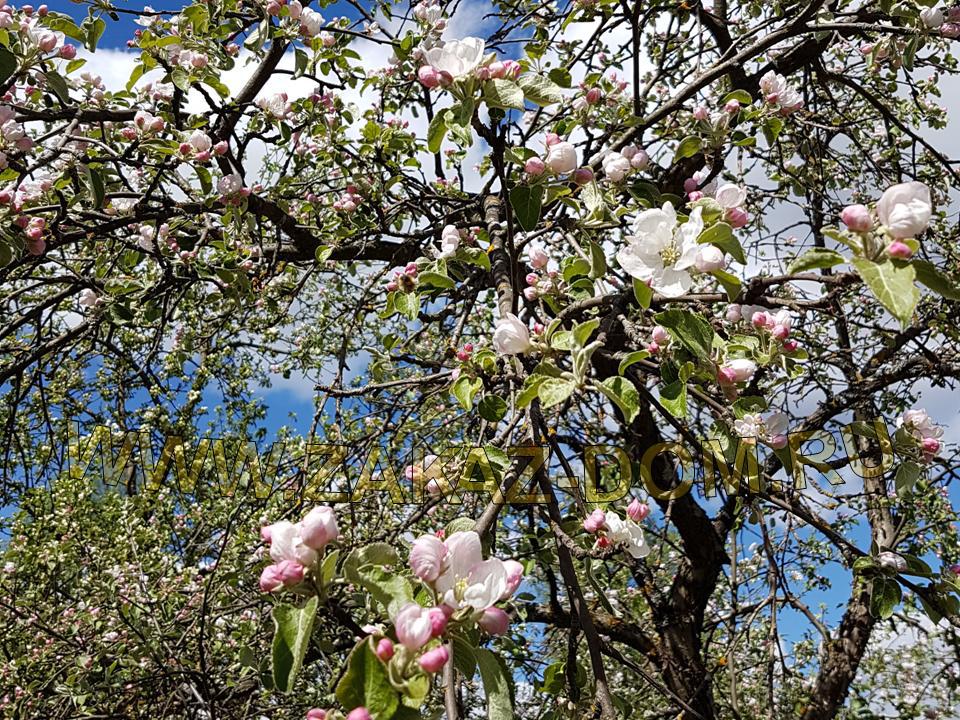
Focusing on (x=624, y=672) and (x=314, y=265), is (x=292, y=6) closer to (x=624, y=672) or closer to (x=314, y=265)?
(x=314, y=265)

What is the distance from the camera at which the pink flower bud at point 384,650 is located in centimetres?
72

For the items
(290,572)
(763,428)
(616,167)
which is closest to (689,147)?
(616,167)

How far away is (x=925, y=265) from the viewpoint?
0.88 metres

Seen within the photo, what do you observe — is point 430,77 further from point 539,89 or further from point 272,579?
point 272,579

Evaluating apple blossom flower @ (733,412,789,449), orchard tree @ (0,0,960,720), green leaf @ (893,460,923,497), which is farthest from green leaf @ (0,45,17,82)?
green leaf @ (893,460,923,497)

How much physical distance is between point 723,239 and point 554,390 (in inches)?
13.7

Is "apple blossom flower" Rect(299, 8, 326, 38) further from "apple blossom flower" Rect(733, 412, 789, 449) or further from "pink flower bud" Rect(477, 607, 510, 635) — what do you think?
"pink flower bud" Rect(477, 607, 510, 635)

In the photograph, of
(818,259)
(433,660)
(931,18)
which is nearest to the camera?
(433,660)

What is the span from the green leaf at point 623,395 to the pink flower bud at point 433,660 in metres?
0.45

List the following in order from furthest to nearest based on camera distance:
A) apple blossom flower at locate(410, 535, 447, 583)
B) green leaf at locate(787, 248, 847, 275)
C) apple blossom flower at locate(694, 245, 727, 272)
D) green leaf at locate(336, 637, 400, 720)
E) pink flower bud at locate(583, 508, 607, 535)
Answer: pink flower bud at locate(583, 508, 607, 535) → apple blossom flower at locate(694, 245, 727, 272) → green leaf at locate(787, 248, 847, 275) → apple blossom flower at locate(410, 535, 447, 583) → green leaf at locate(336, 637, 400, 720)

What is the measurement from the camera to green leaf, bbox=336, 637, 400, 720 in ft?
2.31

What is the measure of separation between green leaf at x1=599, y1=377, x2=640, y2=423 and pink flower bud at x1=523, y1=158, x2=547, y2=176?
41 cm

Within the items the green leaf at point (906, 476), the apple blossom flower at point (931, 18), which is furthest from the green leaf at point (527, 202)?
the apple blossom flower at point (931, 18)

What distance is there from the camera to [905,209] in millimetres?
852
